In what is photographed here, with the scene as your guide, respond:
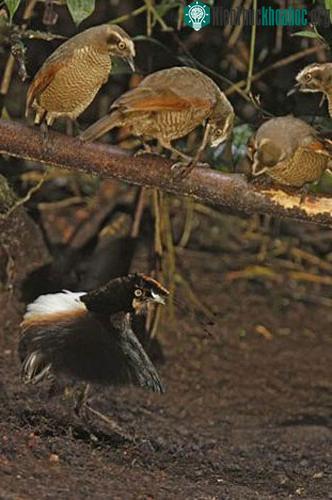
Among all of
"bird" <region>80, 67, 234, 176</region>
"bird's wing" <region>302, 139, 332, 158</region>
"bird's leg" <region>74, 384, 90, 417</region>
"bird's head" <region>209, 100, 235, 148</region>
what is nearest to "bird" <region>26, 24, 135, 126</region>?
"bird" <region>80, 67, 234, 176</region>

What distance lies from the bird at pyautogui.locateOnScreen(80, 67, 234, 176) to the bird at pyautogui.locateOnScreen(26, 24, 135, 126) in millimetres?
104

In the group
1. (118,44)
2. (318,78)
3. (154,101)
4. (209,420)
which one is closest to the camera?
(154,101)

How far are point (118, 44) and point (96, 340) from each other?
779mm

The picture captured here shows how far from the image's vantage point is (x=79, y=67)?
2523mm

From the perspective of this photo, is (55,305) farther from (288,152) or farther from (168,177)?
(288,152)

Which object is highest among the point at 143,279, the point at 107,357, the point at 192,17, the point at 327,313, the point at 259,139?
the point at 192,17

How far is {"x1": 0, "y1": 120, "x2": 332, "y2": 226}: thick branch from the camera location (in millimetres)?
2615

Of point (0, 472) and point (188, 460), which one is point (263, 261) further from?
point (0, 472)

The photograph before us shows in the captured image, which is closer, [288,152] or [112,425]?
[288,152]

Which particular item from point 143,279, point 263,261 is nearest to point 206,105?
point 143,279

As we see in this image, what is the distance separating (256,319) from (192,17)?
137cm

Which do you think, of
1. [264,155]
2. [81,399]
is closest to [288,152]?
[264,155]

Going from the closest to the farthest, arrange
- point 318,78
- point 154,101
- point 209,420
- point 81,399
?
point 154,101, point 318,78, point 81,399, point 209,420

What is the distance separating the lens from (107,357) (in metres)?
2.74
